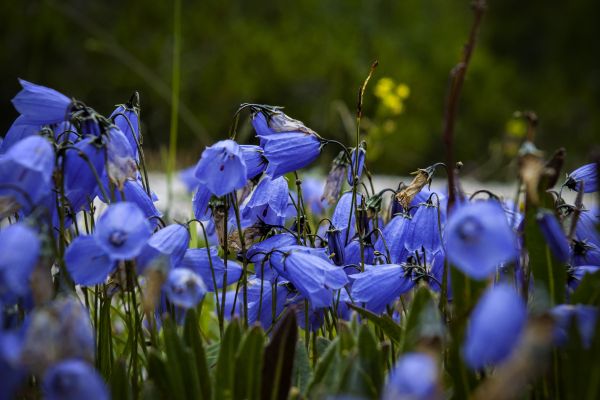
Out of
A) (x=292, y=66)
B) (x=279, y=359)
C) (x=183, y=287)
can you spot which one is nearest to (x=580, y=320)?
(x=279, y=359)

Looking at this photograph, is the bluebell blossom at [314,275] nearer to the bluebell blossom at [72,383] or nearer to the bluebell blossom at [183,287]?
the bluebell blossom at [183,287]

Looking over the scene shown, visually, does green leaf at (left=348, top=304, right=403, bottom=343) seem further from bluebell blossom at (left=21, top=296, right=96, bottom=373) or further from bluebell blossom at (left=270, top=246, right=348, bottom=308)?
bluebell blossom at (left=21, top=296, right=96, bottom=373)

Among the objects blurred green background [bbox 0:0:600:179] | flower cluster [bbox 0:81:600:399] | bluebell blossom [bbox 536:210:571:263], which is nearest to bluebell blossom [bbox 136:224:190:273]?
flower cluster [bbox 0:81:600:399]

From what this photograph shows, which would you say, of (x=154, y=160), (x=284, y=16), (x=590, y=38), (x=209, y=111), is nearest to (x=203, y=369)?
(x=154, y=160)

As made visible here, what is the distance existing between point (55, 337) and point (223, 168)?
0.51 metres

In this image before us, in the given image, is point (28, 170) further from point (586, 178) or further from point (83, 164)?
point (586, 178)

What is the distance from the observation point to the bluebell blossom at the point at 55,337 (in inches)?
29.6

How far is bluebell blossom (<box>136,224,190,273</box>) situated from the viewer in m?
1.18

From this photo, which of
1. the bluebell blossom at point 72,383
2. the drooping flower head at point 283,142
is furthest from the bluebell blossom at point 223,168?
the bluebell blossom at point 72,383

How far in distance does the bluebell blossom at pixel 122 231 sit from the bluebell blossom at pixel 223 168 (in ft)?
0.81

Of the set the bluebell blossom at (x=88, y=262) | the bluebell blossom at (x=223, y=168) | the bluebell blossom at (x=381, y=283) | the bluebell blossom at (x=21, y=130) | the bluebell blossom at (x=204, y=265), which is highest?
the bluebell blossom at (x=21, y=130)

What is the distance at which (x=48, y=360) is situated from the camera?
75cm

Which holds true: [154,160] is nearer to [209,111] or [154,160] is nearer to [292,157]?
[209,111]

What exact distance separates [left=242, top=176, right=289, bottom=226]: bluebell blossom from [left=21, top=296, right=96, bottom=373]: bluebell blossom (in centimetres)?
70
